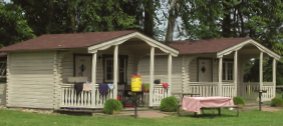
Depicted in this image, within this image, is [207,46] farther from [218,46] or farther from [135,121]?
[135,121]

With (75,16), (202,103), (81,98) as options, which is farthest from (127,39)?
(75,16)

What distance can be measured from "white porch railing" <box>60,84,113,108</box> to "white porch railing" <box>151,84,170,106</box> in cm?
300

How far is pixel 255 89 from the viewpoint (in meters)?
32.4

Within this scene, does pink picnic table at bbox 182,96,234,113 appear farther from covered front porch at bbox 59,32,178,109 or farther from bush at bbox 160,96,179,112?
covered front porch at bbox 59,32,178,109

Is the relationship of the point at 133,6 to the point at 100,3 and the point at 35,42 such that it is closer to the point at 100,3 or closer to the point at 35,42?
the point at 100,3

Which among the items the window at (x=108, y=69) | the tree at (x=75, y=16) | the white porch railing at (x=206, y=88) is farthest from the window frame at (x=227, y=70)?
the window at (x=108, y=69)

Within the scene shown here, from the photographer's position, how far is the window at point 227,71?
32562 mm

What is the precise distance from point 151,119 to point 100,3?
15.4 meters

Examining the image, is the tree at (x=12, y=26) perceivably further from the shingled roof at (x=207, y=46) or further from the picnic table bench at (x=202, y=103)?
the picnic table bench at (x=202, y=103)

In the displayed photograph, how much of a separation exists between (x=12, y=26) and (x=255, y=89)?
14166mm

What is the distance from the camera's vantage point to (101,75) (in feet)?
87.8

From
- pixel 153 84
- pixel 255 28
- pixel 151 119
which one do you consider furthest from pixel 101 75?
pixel 255 28

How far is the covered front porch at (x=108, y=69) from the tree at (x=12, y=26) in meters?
8.06

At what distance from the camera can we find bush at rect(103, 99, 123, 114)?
71.4 feet
